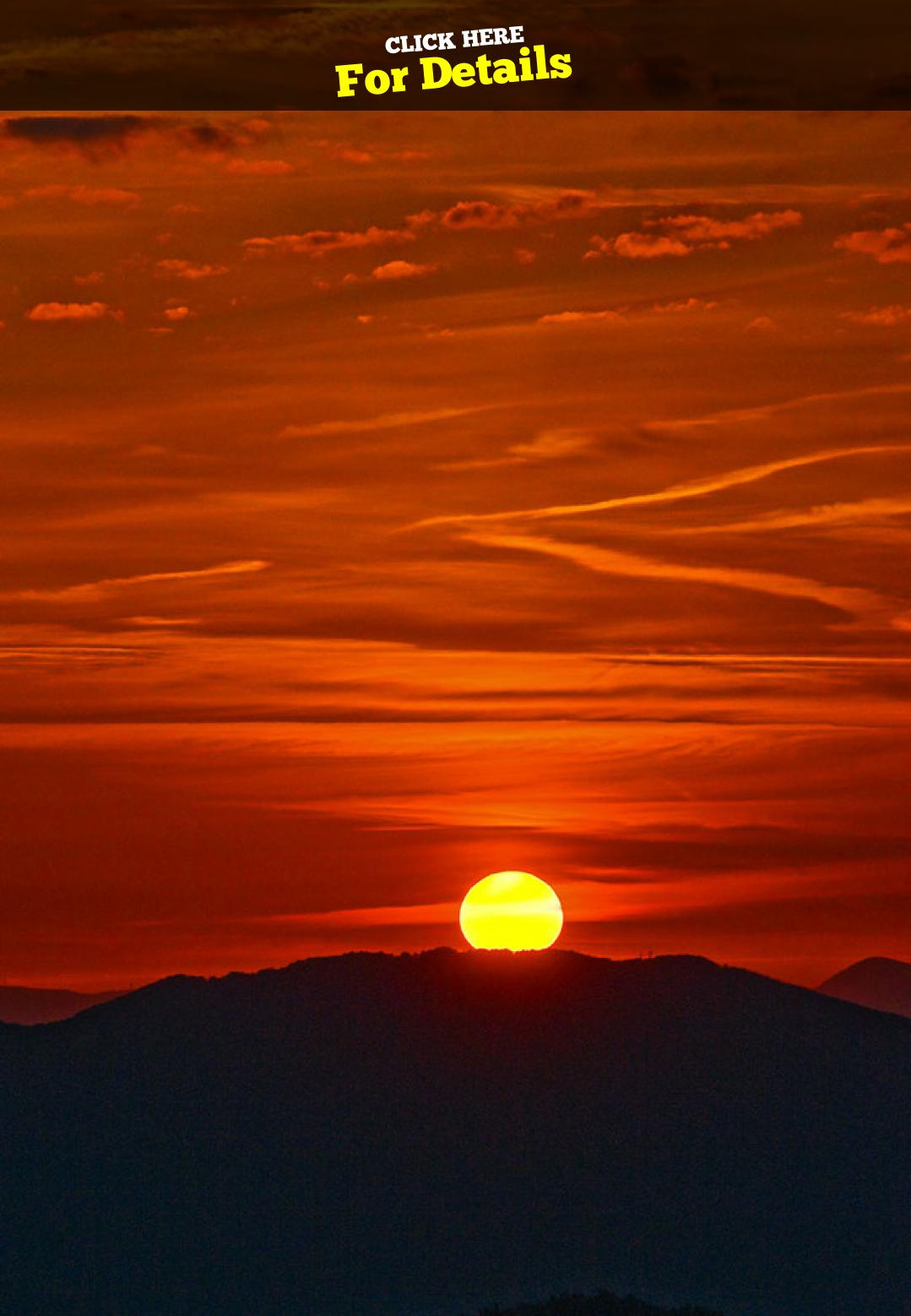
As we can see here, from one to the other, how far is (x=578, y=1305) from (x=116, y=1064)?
1652 inches

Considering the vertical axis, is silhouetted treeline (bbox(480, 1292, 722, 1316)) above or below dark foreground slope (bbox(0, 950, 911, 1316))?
below

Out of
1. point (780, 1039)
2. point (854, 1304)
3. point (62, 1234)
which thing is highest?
point (780, 1039)

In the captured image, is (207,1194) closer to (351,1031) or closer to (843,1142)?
(351,1031)

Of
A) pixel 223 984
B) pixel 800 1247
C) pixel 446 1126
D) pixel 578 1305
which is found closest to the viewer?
pixel 578 1305

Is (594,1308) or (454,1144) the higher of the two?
(454,1144)

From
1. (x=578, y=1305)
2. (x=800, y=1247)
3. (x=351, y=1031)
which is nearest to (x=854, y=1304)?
(x=800, y=1247)

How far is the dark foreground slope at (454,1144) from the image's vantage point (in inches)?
5394

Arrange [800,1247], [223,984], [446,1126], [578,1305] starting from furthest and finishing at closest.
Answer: [223,984]
[446,1126]
[800,1247]
[578,1305]

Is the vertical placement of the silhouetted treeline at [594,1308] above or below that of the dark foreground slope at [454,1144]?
below

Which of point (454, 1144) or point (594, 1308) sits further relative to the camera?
point (454, 1144)

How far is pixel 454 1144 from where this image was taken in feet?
485

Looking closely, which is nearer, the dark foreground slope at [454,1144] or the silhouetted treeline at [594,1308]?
the silhouetted treeline at [594,1308]

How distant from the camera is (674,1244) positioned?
5531 inches

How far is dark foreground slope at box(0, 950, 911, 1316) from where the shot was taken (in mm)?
137000
